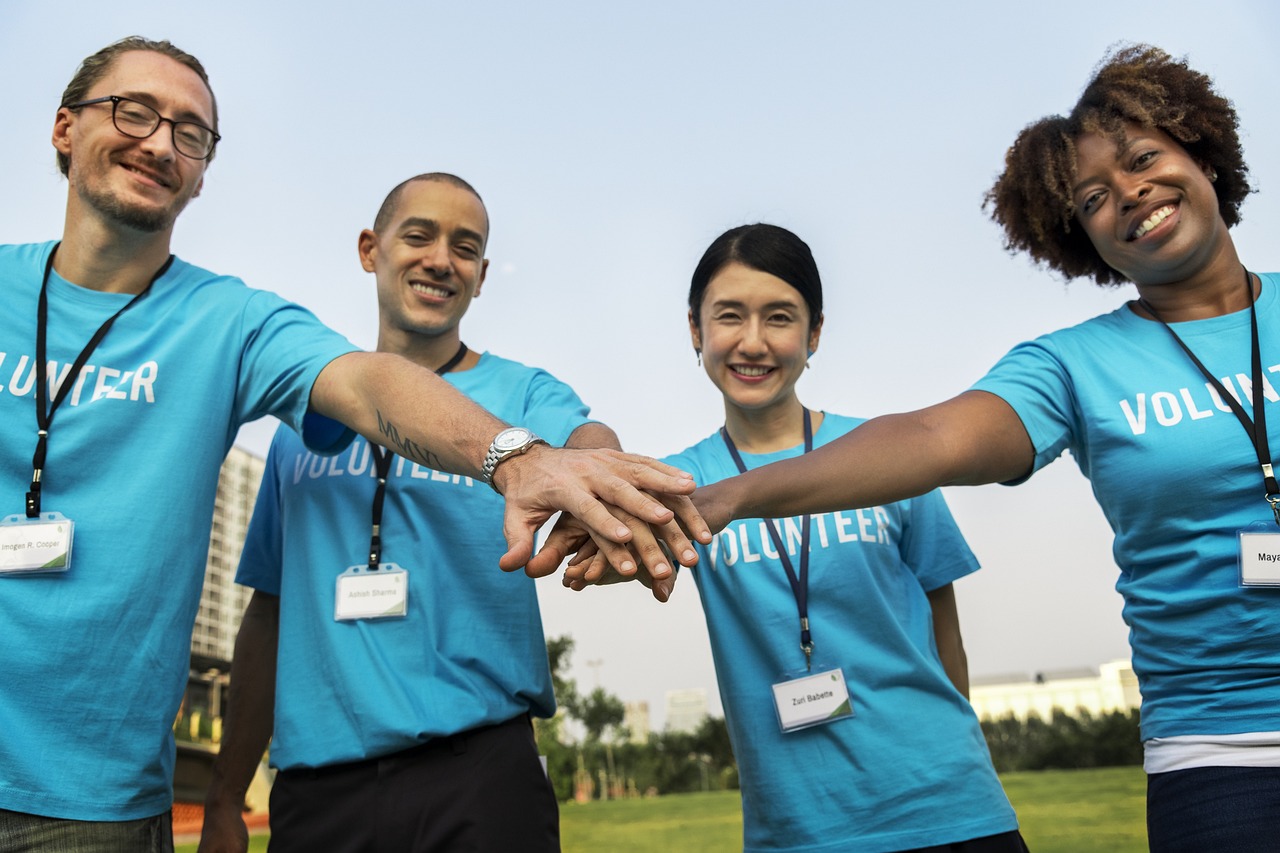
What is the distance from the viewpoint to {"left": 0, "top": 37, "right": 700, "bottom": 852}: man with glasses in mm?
2074

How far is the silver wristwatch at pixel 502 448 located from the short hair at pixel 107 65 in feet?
4.56

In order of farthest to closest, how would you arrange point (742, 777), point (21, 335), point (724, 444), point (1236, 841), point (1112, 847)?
1. point (1112, 847)
2. point (724, 444)
3. point (742, 777)
4. point (21, 335)
5. point (1236, 841)

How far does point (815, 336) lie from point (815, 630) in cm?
111

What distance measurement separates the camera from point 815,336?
352cm

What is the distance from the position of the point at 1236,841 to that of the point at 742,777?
4.32 ft

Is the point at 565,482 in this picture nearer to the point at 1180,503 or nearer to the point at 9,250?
the point at 1180,503

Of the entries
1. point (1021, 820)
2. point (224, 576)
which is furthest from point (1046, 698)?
point (224, 576)

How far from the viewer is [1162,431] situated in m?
2.17

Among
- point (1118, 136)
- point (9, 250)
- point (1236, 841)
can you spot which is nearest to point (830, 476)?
point (1236, 841)

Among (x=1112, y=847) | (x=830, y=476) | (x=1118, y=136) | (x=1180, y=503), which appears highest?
(x=1118, y=136)

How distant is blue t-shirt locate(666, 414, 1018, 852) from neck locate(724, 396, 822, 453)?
0.27 feet

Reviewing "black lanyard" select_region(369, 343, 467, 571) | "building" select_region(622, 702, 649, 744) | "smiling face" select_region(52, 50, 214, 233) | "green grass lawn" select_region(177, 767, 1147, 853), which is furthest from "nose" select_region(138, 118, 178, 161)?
"building" select_region(622, 702, 649, 744)

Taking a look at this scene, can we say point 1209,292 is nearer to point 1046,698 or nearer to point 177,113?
point 177,113

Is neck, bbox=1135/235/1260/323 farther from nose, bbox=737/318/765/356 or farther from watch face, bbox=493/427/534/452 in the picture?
watch face, bbox=493/427/534/452
